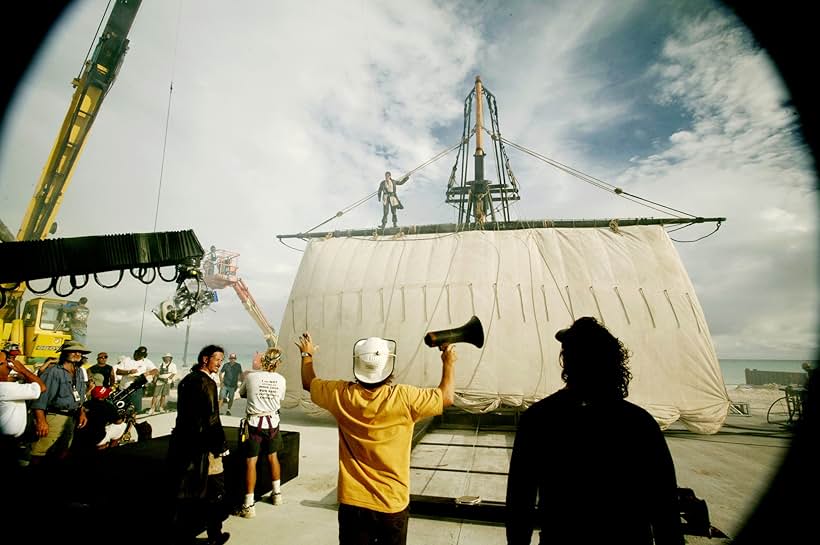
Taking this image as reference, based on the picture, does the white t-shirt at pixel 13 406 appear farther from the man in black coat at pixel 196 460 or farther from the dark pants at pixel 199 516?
the dark pants at pixel 199 516

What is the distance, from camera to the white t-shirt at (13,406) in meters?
3.90

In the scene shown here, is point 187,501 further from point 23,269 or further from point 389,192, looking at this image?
point 389,192

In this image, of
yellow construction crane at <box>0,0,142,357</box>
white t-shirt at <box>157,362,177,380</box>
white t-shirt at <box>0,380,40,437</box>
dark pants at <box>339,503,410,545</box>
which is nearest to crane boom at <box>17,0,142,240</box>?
yellow construction crane at <box>0,0,142,357</box>

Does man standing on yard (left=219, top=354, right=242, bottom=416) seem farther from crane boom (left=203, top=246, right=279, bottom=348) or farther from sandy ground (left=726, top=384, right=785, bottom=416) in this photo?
sandy ground (left=726, top=384, right=785, bottom=416)

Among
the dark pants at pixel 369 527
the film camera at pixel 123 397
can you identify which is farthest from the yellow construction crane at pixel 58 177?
the dark pants at pixel 369 527

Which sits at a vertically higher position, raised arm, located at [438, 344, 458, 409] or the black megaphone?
the black megaphone

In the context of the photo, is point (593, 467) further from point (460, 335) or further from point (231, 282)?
point (231, 282)

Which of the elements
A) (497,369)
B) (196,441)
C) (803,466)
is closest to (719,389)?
(803,466)

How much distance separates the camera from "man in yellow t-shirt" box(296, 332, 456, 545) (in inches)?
80.7

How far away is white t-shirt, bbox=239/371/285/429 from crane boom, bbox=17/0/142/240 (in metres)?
12.6

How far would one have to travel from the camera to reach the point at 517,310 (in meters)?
10.7

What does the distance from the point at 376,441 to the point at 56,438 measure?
6150mm

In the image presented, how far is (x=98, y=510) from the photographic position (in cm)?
304

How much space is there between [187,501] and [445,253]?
10.1 meters
